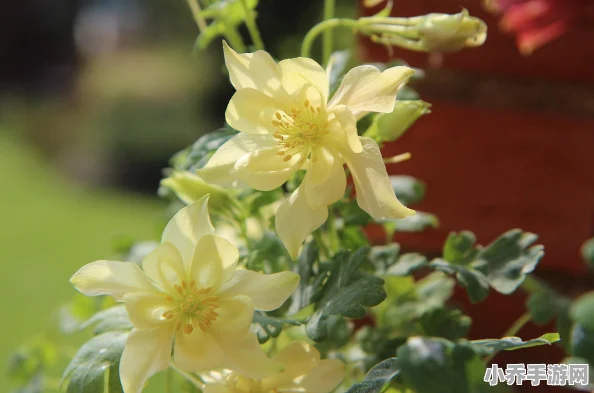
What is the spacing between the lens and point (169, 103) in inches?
179

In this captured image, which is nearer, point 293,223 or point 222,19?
point 293,223

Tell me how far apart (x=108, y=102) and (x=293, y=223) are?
179 inches

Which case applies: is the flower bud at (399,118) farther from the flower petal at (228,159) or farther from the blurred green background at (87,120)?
the blurred green background at (87,120)

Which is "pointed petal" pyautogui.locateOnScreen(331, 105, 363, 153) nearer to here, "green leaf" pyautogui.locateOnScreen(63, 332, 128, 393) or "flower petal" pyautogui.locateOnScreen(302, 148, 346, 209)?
"flower petal" pyautogui.locateOnScreen(302, 148, 346, 209)

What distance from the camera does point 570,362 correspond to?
381mm

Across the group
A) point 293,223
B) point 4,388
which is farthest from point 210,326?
point 4,388

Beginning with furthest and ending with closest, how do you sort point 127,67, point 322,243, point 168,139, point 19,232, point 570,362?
1. point 127,67
2. point 168,139
3. point 19,232
4. point 322,243
5. point 570,362

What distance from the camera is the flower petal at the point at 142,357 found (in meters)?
0.38

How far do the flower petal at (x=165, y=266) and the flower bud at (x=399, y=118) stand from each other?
0.14 meters

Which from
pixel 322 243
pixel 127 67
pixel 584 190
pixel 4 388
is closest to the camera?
pixel 322 243

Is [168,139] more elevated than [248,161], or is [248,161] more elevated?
[248,161]

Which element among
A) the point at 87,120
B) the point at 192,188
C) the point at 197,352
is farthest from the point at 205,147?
the point at 87,120

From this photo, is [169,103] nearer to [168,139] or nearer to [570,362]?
[168,139]

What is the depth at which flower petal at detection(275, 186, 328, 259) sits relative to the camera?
15.9 inches
